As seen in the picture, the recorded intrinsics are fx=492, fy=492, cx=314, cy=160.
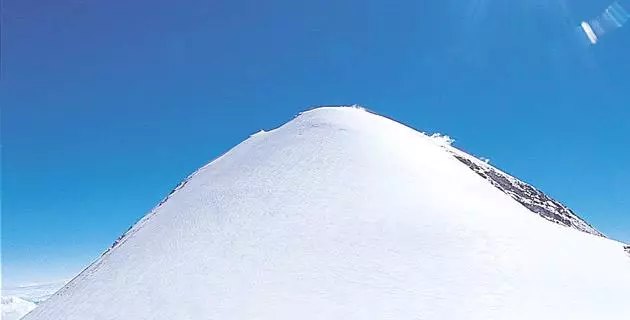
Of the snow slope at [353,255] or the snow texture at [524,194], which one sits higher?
the snow texture at [524,194]

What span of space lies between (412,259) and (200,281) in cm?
615

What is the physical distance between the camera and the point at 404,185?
63.9ft

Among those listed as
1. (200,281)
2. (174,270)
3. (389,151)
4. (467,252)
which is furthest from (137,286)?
(389,151)

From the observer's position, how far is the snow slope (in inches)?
488

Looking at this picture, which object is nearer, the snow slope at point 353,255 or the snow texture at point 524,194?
the snow slope at point 353,255

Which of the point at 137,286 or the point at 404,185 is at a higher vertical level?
the point at 404,185

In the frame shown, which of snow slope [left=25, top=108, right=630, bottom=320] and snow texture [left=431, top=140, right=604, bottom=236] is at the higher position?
snow texture [left=431, top=140, right=604, bottom=236]

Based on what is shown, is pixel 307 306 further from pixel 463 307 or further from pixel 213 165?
pixel 213 165

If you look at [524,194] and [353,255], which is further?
[524,194]

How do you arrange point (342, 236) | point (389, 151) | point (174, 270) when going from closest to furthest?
point (174, 270) → point (342, 236) → point (389, 151)

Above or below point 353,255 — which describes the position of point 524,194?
above

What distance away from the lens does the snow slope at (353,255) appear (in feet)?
40.6

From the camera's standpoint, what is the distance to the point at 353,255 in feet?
48.6

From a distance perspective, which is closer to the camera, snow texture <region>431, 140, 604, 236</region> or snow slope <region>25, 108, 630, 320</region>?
snow slope <region>25, 108, 630, 320</region>
